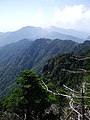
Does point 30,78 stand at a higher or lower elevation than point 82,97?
lower

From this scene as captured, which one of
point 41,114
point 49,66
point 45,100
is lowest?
point 49,66

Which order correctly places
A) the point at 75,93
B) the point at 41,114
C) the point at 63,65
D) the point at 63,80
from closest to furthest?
the point at 75,93
the point at 41,114
the point at 63,80
the point at 63,65

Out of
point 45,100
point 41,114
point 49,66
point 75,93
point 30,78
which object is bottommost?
point 49,66

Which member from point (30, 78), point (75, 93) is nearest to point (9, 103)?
point (30, 78)

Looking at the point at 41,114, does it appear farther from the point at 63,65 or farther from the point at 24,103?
the point at 63,65

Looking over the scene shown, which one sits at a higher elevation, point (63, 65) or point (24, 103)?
point (24, 103)

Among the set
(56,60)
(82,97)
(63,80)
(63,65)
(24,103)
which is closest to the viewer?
(82,97)

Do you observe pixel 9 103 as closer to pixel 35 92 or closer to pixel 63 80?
pixel 35 92

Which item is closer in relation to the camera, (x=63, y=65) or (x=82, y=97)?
(x=82, y=97)

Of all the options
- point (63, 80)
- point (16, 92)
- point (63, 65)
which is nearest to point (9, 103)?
point (16, 92)
